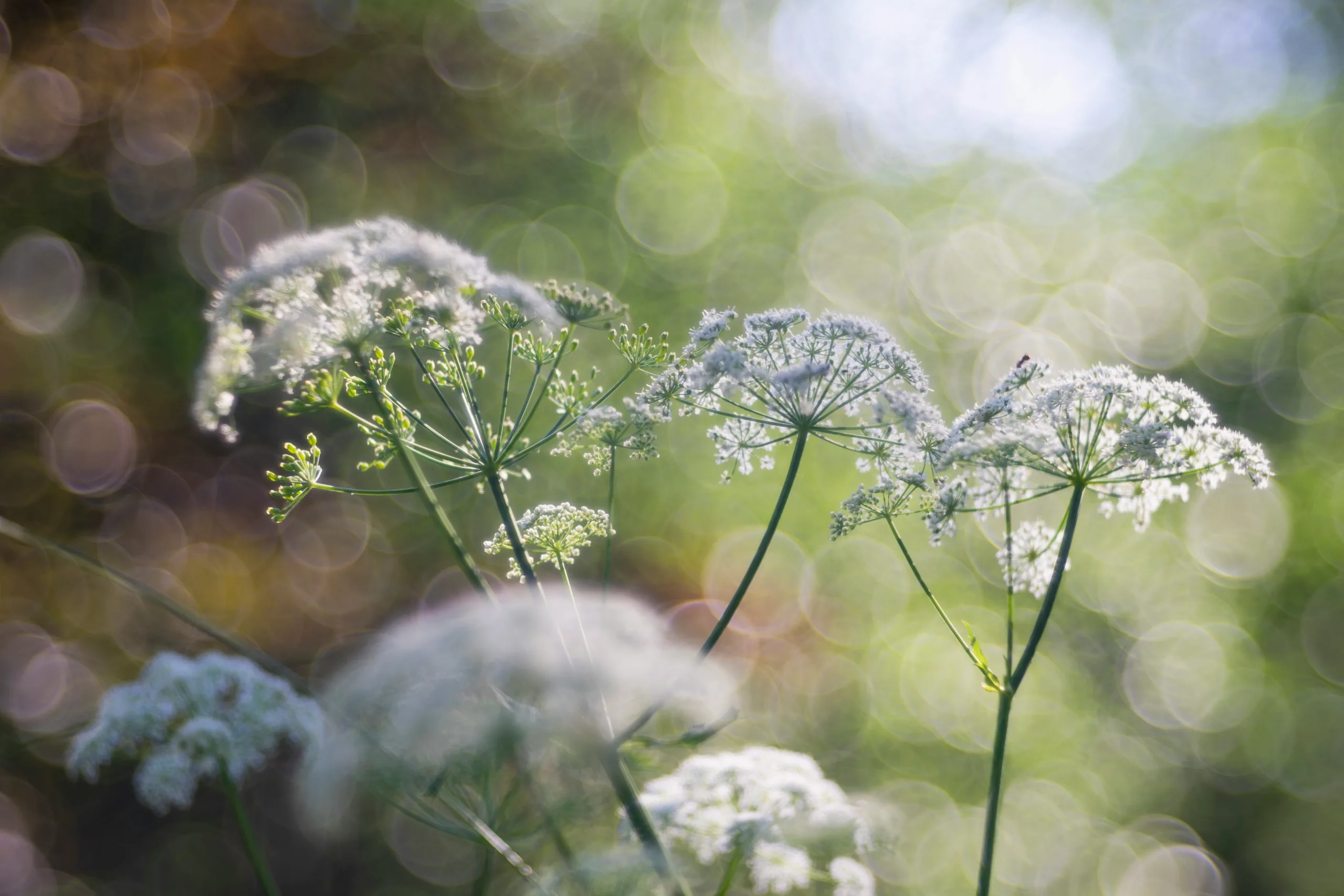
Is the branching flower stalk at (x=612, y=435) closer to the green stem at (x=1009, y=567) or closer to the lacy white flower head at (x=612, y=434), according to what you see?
the lacy white flower head at (x=612, y=434)

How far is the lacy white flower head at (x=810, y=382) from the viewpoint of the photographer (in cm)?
224

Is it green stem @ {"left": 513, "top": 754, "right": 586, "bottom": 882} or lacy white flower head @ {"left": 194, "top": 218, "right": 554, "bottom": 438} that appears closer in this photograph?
green stem @ {"left": 513, "top": 754, "right": 586, "bottom": 882}

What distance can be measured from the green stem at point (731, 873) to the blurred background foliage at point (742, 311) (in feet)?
22.9

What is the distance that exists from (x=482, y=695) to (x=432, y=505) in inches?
21.0

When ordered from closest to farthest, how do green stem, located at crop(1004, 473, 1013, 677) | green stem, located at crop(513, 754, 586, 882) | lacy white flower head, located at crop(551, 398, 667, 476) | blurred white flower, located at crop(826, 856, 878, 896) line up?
green stem, located at crop(513, 754, 586, 882) < green stem, located at crop(1004, 473, 1013, 677) < blurred white flower, located at crop(826, 856, 878, 896) < lacy white flower head, located at crop(551, 398, 667, 476)

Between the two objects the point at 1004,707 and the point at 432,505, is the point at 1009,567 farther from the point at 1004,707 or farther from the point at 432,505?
the point at 432,505

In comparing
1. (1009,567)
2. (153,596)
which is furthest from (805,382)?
(153,596)

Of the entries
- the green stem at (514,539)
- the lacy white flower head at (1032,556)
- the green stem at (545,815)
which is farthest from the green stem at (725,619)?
the lacy white flower head at (1032,556)

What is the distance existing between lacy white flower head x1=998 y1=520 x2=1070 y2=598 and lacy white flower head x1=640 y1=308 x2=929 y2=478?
40cm

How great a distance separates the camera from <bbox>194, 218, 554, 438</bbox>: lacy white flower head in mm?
2057

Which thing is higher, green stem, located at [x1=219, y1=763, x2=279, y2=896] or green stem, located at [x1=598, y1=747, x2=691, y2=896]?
green stem, located at [x1=598, y1=747, x2=691, y2=896]

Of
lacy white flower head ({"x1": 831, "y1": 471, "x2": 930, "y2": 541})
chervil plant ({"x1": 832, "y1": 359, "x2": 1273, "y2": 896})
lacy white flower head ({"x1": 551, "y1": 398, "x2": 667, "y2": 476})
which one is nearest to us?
chervil plant ({"x1": 832, "y1": 359, "x2": 1273, "y2": 896})

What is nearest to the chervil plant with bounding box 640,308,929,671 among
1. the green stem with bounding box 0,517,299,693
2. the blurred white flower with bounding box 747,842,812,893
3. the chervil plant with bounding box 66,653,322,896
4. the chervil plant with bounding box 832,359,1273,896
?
the chervil plant with bounding box 832,359,1273,896

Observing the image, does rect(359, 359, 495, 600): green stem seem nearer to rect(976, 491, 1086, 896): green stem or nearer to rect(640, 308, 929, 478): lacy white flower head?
rect(640, 308, 929, 478): lacy white flower head
